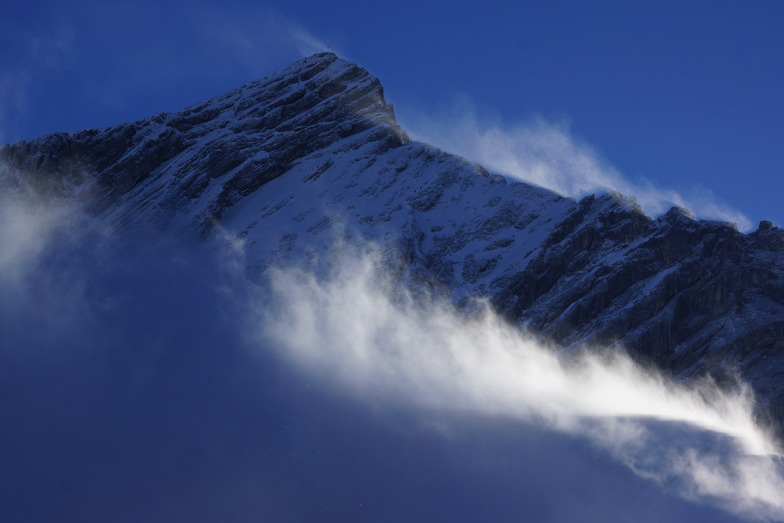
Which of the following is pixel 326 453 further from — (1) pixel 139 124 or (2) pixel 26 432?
(1) pixel 139 124

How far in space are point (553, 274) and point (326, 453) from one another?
99.8 feet

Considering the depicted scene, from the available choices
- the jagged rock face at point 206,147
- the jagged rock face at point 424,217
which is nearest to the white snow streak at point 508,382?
the jagged rock face at point 424,217

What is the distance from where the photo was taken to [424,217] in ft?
387

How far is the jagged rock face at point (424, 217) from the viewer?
92188 millimetres

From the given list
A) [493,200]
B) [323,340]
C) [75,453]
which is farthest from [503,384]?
[75,453]

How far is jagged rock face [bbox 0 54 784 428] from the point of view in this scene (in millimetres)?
92188

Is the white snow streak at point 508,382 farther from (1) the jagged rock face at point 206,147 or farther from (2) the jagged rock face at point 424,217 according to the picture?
(1) the jagged rock face at point 206,147

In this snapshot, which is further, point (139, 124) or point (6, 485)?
point (139, 124)

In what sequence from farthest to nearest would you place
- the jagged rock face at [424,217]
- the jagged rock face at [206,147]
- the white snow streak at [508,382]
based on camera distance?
the jagged rock face at [206,147]
the jagged rock face at [424,217]
the white snow streak at [508,382]

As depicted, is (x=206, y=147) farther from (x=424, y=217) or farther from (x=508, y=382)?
(x=508, y=382)

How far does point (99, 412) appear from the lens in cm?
9225

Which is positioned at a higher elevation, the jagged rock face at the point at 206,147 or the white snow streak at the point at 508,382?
the jagged rock face at the point at 206,147

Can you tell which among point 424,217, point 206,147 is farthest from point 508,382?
point 206,147

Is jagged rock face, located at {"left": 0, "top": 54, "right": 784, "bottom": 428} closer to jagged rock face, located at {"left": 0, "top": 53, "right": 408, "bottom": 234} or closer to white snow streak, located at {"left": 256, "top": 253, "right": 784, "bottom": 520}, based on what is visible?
jagged rock face, located at {"left": 0, "top": 53, "right": 408, "bottom": 234}
